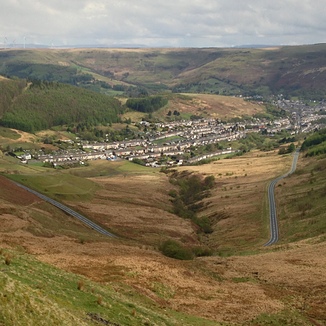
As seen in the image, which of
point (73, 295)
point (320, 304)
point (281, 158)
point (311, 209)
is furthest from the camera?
point (281, 158)

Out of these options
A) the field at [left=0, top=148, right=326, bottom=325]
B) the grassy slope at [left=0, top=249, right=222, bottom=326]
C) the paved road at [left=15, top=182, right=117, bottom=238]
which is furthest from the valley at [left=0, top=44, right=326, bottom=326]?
the paved road at [left=15, top=182, right=117, bottom=238]

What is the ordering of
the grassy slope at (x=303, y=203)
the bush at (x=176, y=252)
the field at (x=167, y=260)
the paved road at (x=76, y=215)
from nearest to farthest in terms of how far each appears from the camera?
the field at (x=167, y=260) → the bush at (x=176, y=252) → the grassy slope at (x=303, y=203) → the paved road at (x=76, y=215)

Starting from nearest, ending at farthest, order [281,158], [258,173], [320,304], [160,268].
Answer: [320,304] < [160,268] < [258,173] < [281,158]

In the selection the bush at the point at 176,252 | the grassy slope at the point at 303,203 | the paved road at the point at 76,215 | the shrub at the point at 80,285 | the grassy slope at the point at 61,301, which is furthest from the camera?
the paved road at the point at 76,215

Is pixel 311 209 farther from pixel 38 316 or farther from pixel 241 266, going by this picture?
pixel 38 316

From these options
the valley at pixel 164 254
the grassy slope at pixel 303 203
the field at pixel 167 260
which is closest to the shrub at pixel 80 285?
the valley at pixel 164 254

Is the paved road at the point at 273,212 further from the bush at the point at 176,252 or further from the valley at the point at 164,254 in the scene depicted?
the bush at the point at 176,252

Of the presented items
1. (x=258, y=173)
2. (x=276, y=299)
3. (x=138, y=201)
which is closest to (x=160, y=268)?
(x=276, y=299)

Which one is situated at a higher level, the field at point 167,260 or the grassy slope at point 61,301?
the grassy slope at point 61,301

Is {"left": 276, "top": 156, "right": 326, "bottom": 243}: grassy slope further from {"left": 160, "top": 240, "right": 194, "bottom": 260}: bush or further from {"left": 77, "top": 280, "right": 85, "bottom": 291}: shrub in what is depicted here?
{"left": 77, "top": 280, "right": 85, "bottom": 291}: shrub
